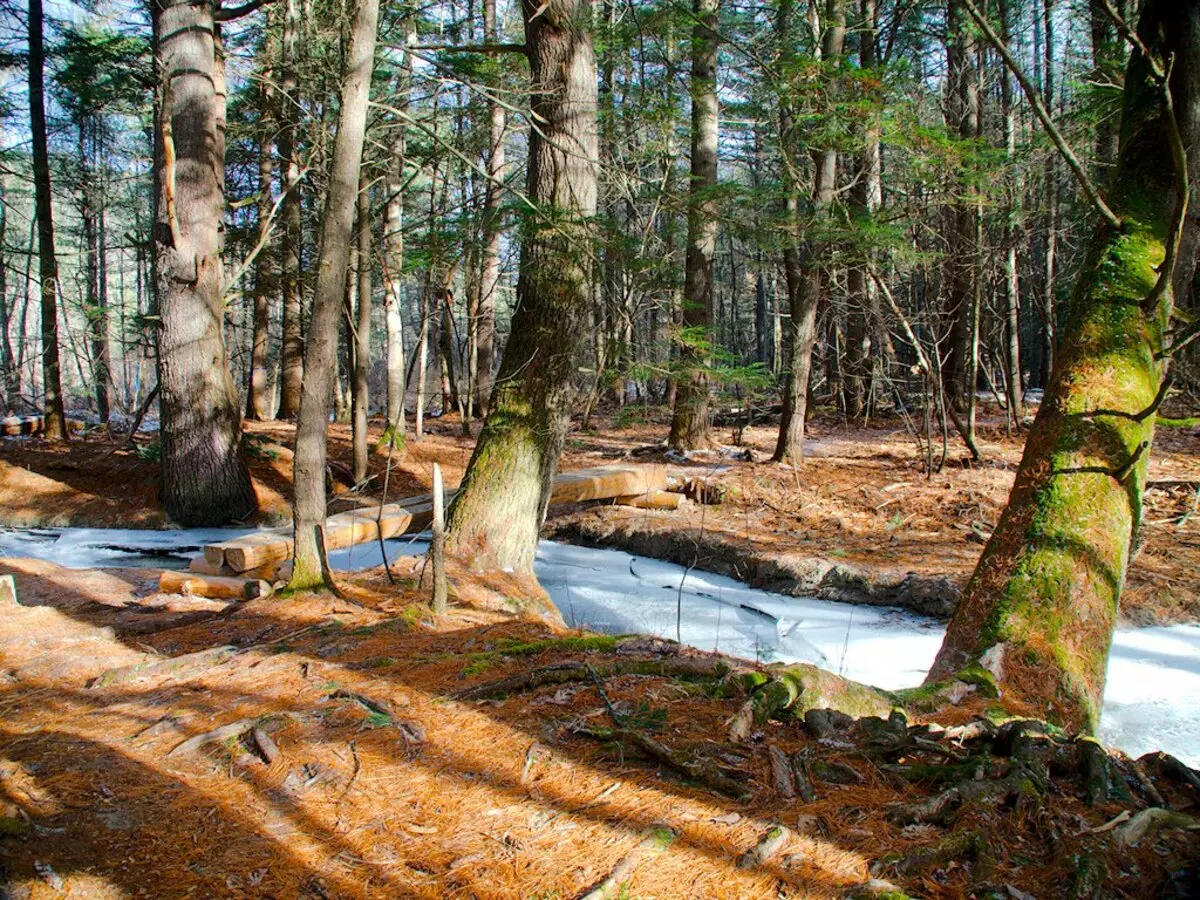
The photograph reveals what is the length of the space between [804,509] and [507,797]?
703 centimetres

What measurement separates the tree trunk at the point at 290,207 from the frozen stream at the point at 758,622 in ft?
7.98

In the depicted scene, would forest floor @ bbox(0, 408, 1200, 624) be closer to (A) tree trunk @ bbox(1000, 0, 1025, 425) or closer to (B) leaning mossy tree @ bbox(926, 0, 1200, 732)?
(A) tree trunk @ bbox(1000, 0, 1025, 425)

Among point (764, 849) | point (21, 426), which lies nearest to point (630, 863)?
point (764, 849)

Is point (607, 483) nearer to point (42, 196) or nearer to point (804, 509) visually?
point (804, 509)

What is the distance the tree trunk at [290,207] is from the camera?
28.1 ft

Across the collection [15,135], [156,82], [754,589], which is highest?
[15,135]

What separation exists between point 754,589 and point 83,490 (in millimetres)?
8292

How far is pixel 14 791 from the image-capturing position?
2225mm

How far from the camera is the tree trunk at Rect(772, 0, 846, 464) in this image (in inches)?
346

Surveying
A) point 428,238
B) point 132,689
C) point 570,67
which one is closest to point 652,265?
point 570,67

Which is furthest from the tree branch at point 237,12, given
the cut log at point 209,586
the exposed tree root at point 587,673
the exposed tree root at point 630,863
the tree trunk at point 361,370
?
the exposed tree root at point 630,863

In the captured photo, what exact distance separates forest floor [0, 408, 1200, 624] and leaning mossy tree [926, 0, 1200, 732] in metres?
2.55

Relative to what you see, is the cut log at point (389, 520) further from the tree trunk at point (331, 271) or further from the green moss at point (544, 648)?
the green moss at point (544, 648)

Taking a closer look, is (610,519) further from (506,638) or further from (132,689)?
(132,689)
